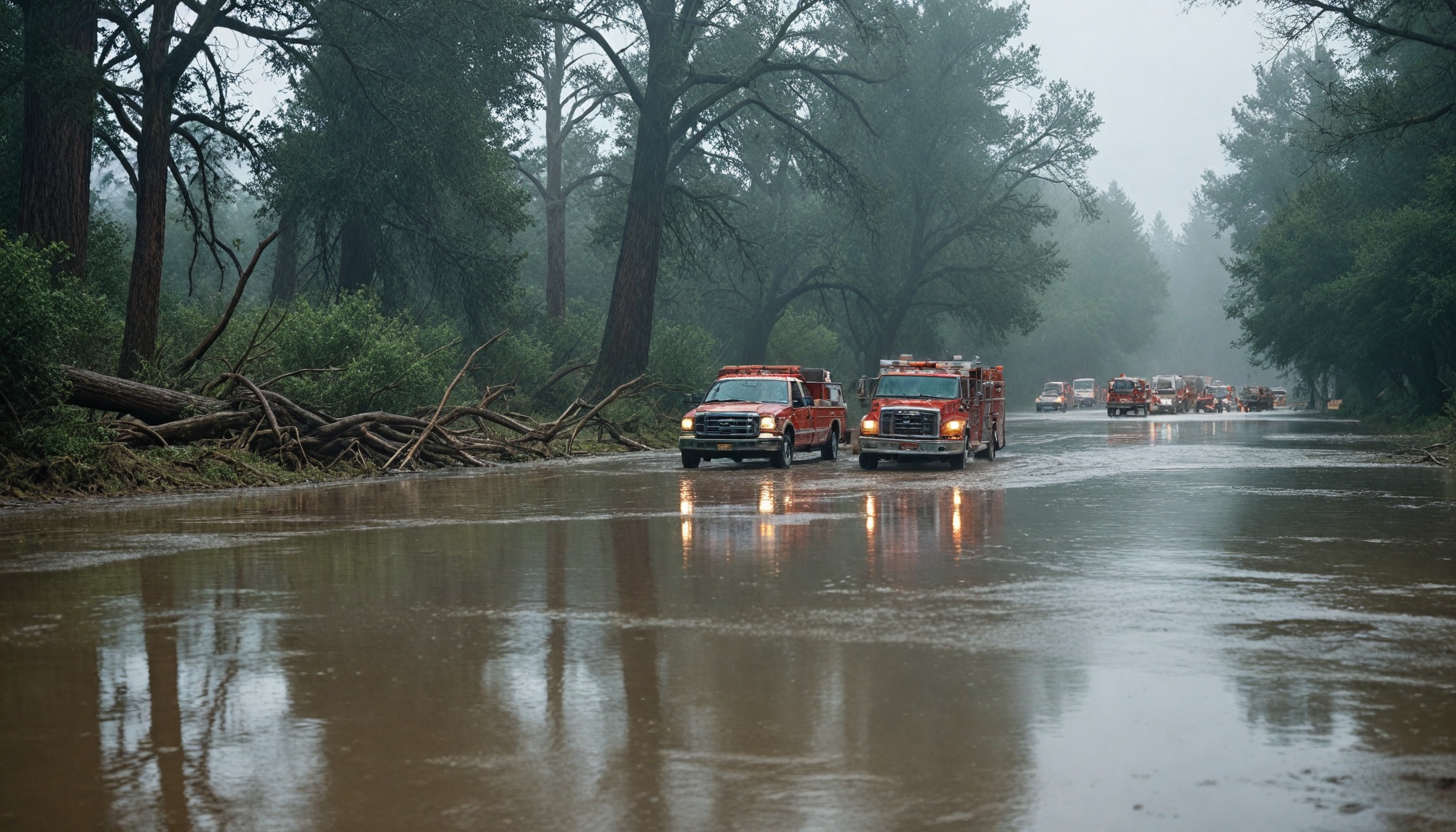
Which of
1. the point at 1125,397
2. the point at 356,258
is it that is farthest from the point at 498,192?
the point at 1125,397

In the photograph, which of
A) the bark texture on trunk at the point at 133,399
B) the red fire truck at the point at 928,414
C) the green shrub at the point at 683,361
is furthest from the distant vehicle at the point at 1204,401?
the bark texture on trunk at the point at 133,399

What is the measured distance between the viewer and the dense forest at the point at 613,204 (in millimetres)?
29156

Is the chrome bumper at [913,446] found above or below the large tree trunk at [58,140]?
below

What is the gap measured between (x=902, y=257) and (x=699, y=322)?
11.5 meters

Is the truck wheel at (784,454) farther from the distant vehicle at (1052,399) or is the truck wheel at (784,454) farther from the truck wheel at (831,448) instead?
the distant vehicle at (1052,399)

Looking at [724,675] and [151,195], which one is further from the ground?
[151,195]

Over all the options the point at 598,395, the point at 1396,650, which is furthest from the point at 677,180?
the point at 1396,650

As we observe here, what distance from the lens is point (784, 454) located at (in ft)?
99.5

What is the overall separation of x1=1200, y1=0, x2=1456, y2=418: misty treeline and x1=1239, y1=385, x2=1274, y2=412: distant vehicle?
1087 inches

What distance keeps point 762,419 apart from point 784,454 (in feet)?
2.92

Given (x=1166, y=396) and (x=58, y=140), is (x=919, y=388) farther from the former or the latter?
(x=1166, y=396)

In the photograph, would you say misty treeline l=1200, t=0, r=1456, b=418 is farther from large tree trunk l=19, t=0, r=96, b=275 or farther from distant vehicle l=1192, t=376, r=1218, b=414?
large tree trunk l=19, t=0, r=96, b=275

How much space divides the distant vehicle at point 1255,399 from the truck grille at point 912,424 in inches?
3295

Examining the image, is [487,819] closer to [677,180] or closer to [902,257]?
[677,180]
